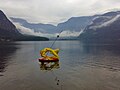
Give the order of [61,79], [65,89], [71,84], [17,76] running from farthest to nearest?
[17,76]
[61,79]
[71,84]
[65,89]

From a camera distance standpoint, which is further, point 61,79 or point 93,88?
point 61,79

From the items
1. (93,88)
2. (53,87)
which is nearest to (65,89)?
(53,87)

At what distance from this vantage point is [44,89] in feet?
164

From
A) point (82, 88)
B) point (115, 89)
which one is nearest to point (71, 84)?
point (82, 88)

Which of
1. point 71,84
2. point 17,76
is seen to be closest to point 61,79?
point 71,84

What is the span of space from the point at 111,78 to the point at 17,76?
104 feet

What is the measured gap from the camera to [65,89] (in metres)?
50.0

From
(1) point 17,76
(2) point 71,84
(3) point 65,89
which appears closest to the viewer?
(3) point 65,89

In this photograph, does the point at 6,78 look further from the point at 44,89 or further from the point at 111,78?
the point at 111,78

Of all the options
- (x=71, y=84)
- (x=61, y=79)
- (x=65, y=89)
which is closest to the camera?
(x=65, y=89)

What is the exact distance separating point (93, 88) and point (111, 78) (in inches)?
540

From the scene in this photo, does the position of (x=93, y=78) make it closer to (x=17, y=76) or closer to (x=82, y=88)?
(x=82, y=88)

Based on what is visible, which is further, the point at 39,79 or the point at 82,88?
the point at 39,79

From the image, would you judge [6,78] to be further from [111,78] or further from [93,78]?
[111,78]
